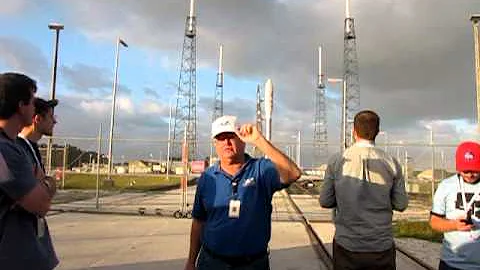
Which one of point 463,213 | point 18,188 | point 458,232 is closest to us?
point 18,188

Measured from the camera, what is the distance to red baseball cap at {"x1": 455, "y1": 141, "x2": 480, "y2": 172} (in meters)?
4.36

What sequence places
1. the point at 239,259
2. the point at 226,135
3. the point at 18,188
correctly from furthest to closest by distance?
1. the point at 226,135
2. the point at 239,259
3. the point at 18,188

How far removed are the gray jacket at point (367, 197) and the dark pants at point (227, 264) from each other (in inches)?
32.5

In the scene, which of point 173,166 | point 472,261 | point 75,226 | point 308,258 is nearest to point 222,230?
point 472,261

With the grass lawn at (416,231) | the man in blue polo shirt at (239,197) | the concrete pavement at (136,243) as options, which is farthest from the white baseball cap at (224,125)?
the grass lawn at (416,231)

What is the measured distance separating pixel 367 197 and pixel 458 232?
71 cm

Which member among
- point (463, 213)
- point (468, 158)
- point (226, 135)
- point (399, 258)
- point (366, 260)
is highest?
point (226, 135)

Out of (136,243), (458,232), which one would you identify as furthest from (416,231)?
(458,232)

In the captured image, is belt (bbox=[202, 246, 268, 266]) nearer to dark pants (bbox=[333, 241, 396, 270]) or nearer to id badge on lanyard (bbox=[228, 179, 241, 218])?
id badge on lanyard (bbox=[228, 179, 241, 218])

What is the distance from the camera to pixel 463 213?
4.36 m

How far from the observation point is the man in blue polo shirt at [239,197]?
4.12 meters

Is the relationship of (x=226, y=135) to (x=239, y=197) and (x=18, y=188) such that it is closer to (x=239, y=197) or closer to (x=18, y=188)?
(x=239, y=197)

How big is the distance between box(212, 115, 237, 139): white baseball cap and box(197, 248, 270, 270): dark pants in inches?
33.8

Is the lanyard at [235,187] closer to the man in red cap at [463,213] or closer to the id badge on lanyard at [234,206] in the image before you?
the id badge on lanyard at [234,206]
